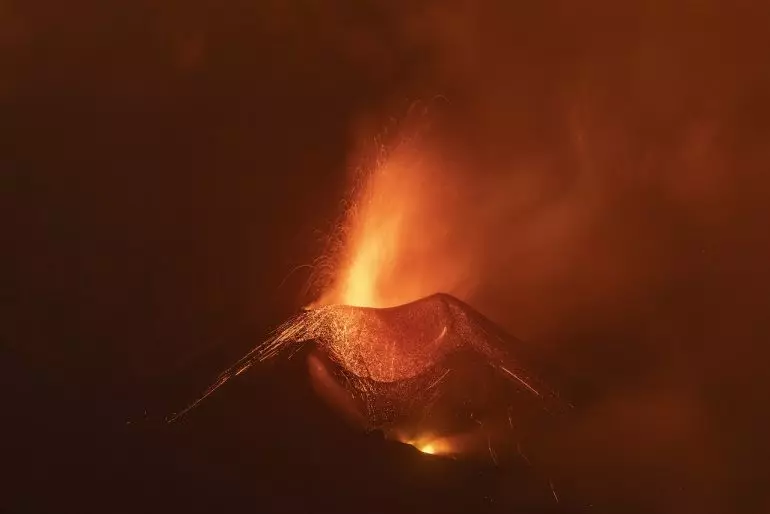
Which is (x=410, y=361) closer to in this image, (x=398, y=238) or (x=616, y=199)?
(x=398, y=238)

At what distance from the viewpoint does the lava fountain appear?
7.61 ft

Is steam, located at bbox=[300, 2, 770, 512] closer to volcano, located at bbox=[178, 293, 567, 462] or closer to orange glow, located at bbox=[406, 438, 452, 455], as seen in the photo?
volcano, located at bbox=[178, 293, 567, 462]

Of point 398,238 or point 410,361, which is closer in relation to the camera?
point 410,361

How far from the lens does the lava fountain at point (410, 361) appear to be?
232cm

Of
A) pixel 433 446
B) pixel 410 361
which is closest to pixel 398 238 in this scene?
pixel 410 361

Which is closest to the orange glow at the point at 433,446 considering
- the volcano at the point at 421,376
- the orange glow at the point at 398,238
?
the volcano at the point at 421,376

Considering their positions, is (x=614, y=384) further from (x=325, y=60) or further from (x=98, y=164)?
(x=98, y=164)

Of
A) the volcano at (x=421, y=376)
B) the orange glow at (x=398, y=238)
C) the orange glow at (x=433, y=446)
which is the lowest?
the orange glow at (x=433, y=446)

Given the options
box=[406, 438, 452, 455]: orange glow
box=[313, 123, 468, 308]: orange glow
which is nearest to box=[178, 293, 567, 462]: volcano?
box=[406, 438, 452, 455]: orange glow

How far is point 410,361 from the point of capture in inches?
92.6

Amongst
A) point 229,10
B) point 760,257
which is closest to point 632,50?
point 760,257

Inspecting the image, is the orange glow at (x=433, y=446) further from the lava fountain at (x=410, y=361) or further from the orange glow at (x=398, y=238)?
the orange glow at (x=398, y=238)

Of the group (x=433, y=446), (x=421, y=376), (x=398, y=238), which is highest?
(x=398, y=238)

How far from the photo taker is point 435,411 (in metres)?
2.33
